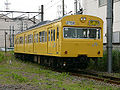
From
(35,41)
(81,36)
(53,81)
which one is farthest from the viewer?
(35,41)

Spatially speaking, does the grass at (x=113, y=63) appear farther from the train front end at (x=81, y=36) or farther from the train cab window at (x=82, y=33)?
the train cab window at (x=82, y=33)

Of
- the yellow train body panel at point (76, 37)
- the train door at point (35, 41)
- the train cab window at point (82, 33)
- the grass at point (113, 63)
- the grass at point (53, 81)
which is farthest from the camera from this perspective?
the train door at point (35, 41)

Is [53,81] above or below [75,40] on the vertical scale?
below

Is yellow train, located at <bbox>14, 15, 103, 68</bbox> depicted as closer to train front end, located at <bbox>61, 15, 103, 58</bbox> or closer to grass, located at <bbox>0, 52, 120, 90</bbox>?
train front end, located at <bbox>61, 15, 103, 58</bbox>

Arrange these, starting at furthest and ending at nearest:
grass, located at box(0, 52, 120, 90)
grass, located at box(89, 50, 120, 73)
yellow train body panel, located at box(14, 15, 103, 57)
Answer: grass, located at box(89, 50, 120, 73) < yellow train body panel, located at box(14, 15, 103, 57) < grass, located at box(0, 52, 120, 90)

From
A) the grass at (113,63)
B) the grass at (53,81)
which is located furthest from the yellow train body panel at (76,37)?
the grass at (53,81)

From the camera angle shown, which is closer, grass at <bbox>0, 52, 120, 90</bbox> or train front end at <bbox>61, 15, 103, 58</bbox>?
grass at <bbox>0, 52, 120, 90</bbox>

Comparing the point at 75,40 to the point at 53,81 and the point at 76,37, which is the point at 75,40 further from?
the point at 53,81

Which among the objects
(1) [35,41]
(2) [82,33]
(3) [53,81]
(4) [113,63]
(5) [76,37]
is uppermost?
(2) [82,33]

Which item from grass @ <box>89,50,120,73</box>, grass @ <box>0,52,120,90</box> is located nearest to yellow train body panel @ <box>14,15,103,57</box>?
grass @ <box>89,50,120,73</box>

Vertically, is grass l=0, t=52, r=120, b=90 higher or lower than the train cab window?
lower

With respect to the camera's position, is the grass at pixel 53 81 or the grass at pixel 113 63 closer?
the grass at pixel 53 81

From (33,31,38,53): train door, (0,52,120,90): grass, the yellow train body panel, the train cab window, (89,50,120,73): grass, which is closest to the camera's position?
(0,52,120,90): grass

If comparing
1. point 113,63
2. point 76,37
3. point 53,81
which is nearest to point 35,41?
point 76,37
